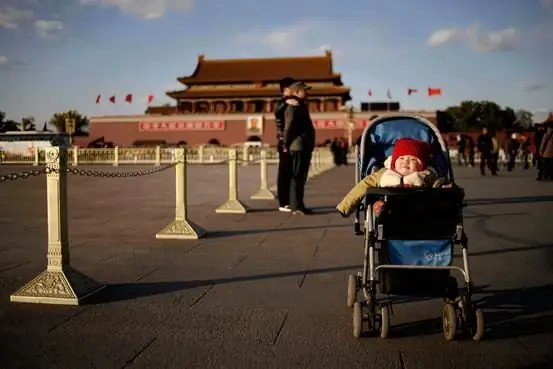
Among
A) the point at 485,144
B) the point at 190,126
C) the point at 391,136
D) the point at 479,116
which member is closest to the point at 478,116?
the point at 479,116

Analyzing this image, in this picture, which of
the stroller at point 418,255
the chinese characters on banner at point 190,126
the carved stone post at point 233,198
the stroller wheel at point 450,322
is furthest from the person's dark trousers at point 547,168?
the chinese characters on banner at point 190,126

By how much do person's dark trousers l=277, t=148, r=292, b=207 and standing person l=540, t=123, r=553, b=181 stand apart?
827cm

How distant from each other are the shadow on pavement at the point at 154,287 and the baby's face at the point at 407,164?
1.41 m

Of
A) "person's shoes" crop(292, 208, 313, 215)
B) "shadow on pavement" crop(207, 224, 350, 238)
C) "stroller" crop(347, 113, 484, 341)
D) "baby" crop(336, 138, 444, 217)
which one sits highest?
"baby" crop(336, 138, 444, 217)

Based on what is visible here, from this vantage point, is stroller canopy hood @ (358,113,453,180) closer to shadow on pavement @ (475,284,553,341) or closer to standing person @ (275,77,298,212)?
shadow on pavement @ (475,284,553,341)

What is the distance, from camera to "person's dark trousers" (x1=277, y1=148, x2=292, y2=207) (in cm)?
793

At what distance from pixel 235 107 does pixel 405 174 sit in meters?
45.8

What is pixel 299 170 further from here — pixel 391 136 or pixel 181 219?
pixel 391 136

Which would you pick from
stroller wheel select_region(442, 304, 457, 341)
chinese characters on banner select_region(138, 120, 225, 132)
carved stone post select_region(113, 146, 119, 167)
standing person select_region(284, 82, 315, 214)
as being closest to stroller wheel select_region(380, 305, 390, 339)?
stroller wheel select_region(442, 304, 457, 341)

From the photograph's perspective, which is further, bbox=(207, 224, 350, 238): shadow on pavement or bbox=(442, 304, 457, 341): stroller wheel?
bbox=(207, 224, 350, 238): shadow on pavement

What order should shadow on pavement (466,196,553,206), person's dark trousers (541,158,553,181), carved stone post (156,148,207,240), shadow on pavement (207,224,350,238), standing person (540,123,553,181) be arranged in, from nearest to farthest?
carved stone post (156,148,207,240) → shadow on pavement (207,224,350,238) → shadow on pavement (466,196,553,206) → standing person (540,123,553,181) → person's dark trousers (541,158,553,181)

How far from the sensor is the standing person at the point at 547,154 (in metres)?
13.7

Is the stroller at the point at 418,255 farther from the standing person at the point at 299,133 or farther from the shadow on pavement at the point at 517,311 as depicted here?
the standing person at the point at 299,133

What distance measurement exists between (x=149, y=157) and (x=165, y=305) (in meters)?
30.8
